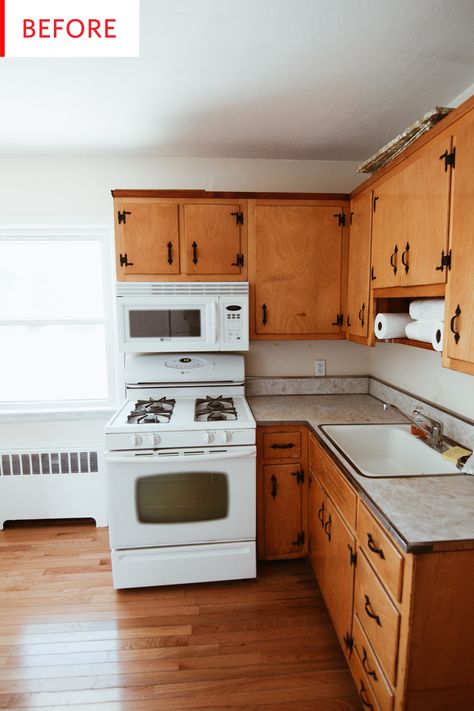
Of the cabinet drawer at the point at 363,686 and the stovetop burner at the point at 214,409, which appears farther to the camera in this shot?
the stovetop burner at the point at 214,409

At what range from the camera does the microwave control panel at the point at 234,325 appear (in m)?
2.34

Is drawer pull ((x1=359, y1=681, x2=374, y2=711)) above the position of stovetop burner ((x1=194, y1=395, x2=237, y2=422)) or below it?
below

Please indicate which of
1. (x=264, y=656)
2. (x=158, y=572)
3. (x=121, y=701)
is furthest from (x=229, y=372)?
(x=121, y=701)

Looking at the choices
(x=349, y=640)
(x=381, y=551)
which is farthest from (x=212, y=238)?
(x=349, y=640)

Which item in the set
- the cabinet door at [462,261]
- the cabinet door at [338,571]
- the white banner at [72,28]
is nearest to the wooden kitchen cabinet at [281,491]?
the cabinet door at [338,571]

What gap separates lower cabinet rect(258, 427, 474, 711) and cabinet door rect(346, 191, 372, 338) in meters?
0.76

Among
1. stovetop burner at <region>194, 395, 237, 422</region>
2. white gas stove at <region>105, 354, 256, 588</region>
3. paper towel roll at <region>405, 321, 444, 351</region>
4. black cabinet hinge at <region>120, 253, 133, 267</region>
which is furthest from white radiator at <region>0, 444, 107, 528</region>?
paper towel roll at <region>405, 321, 444, 351</region>

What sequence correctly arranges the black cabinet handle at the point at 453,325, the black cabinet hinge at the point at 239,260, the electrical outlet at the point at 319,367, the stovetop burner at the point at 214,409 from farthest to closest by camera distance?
the electrical outlet at the point at 319,367 < the black cabinet hinge at the point at 239,260 < the stovetop burner at the point at 214,409 < the black cabinet handle at the point at 453,325

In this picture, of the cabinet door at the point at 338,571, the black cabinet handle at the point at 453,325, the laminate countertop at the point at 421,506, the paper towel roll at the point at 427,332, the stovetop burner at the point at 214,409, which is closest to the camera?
the laminate countertop at the point at 421,506

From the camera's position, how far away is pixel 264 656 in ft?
5.71

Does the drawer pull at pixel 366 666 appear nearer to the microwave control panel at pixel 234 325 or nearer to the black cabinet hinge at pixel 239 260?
the microwave control panel at pixel 234 325

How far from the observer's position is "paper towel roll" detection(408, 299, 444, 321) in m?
1.49

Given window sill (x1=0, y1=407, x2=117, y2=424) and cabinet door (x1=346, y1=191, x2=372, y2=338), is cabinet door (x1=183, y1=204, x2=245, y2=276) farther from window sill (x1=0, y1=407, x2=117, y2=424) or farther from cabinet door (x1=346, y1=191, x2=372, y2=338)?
window sill (x1=0, y1=407, x2=117, y2=424)

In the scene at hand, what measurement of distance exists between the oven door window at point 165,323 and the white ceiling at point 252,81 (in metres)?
Result: 1.01
